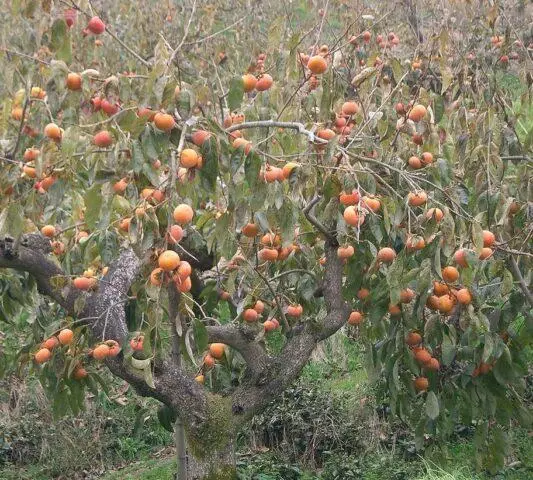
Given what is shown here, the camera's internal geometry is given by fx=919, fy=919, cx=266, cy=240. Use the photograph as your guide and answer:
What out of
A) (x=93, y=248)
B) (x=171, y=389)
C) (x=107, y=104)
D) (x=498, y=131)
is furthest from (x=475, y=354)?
(x=107, y=104)

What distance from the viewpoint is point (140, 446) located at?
604 cm

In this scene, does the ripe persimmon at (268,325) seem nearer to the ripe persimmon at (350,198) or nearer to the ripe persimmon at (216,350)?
the ripe persimmon at (216,350)

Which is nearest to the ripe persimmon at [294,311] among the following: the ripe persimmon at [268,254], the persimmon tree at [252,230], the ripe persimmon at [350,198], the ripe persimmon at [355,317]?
the persimmon tree at [252,230]

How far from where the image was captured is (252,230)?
3.19m

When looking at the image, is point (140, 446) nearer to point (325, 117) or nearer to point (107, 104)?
point (325, 117)

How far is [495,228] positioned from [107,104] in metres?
1.74

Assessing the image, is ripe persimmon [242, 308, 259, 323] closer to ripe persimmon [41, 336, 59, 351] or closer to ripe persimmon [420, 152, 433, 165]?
ripe persimmon [41, 336, 59, 351]

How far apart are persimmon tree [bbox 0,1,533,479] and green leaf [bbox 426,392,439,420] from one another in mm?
12

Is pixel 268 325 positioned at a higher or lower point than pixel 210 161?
lower

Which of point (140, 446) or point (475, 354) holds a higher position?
point (475, 354)

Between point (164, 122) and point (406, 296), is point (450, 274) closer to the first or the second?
point (406, 296)

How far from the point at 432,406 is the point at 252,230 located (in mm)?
1095

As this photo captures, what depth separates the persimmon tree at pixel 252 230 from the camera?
97.3 inches

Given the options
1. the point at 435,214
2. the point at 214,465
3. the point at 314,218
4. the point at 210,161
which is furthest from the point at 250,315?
the point at 210,161
